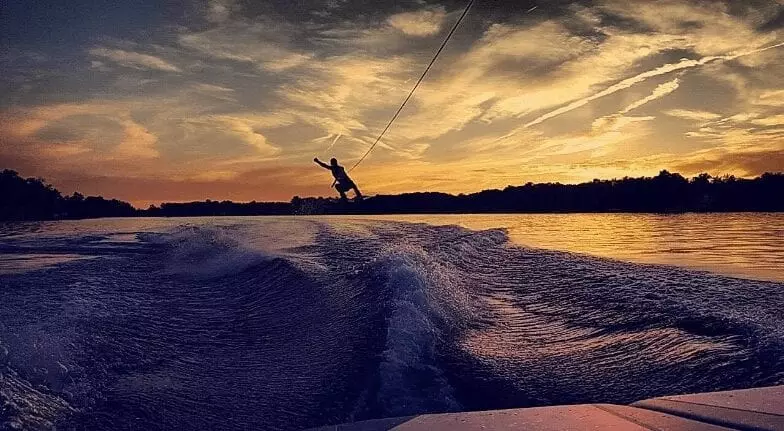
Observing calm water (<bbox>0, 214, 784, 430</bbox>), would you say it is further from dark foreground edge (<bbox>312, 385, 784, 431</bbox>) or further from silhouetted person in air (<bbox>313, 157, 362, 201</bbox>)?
silhouetted person in air (<bbox>313, 157, 362, 201</bbox>)

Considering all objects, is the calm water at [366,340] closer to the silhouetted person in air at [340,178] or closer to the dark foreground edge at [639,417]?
the dark foreground edge at [639,417]

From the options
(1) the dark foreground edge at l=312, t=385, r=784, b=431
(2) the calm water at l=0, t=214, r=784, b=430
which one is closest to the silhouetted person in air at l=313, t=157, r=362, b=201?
(2) the calm water at l=0, t=214, r=784, b=430

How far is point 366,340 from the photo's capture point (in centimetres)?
469

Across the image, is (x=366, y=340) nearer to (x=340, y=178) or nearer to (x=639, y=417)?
(x=639, y=417)

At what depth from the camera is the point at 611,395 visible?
134 inches

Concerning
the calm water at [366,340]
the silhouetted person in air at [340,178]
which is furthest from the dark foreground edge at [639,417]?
the silhouetted person in air at [340,178]

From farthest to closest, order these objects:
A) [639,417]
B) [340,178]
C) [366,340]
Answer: [340,178]
[366,340]
[639,417]

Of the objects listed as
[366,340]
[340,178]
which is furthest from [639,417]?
[340,178]

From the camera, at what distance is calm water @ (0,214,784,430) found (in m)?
3.42

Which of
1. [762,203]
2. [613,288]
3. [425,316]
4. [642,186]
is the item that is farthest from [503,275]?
[642,186]

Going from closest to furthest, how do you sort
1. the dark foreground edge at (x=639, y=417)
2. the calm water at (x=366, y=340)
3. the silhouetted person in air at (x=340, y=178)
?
1. the dark foreground edge at (x=639, y=417)
2. the calm water at (x=366, y=340)
3. the silhouetted person in air at (x=340, y=178)

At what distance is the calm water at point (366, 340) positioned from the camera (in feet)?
11.2

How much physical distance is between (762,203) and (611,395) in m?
54.2

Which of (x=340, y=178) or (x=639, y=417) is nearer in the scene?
(x=639, y=417)
